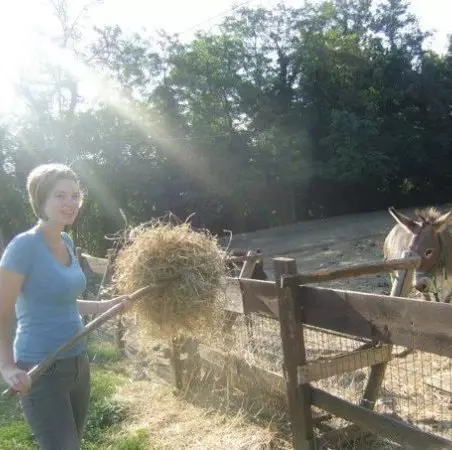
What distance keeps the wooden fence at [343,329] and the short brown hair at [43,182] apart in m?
1.48

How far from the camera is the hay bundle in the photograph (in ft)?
10.8

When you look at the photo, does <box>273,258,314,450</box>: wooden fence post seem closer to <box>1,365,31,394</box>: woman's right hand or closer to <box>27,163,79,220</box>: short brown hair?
<box>27,163,79,220</box>: short brown hair

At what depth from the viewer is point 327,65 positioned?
27.7 m

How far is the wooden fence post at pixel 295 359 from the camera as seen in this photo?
331cm

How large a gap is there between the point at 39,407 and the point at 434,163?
30999 mm

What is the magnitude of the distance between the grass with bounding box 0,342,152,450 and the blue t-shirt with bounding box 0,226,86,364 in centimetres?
196

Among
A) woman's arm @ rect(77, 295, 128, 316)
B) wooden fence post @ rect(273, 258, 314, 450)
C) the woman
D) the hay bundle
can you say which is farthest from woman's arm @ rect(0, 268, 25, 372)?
wooden fence post @ rect(273, 258, 314, 450)

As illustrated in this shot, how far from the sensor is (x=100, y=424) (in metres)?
4.75

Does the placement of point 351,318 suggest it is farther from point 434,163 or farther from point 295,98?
point 434,163

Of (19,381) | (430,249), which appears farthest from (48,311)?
(430,249)

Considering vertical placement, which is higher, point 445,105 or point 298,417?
point 445,105

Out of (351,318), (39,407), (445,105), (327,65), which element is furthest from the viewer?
(445,105)

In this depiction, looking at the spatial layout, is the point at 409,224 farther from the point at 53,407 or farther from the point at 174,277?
the point at 53,407

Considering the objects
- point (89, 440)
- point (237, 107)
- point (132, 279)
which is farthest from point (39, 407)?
point (237, 107)
